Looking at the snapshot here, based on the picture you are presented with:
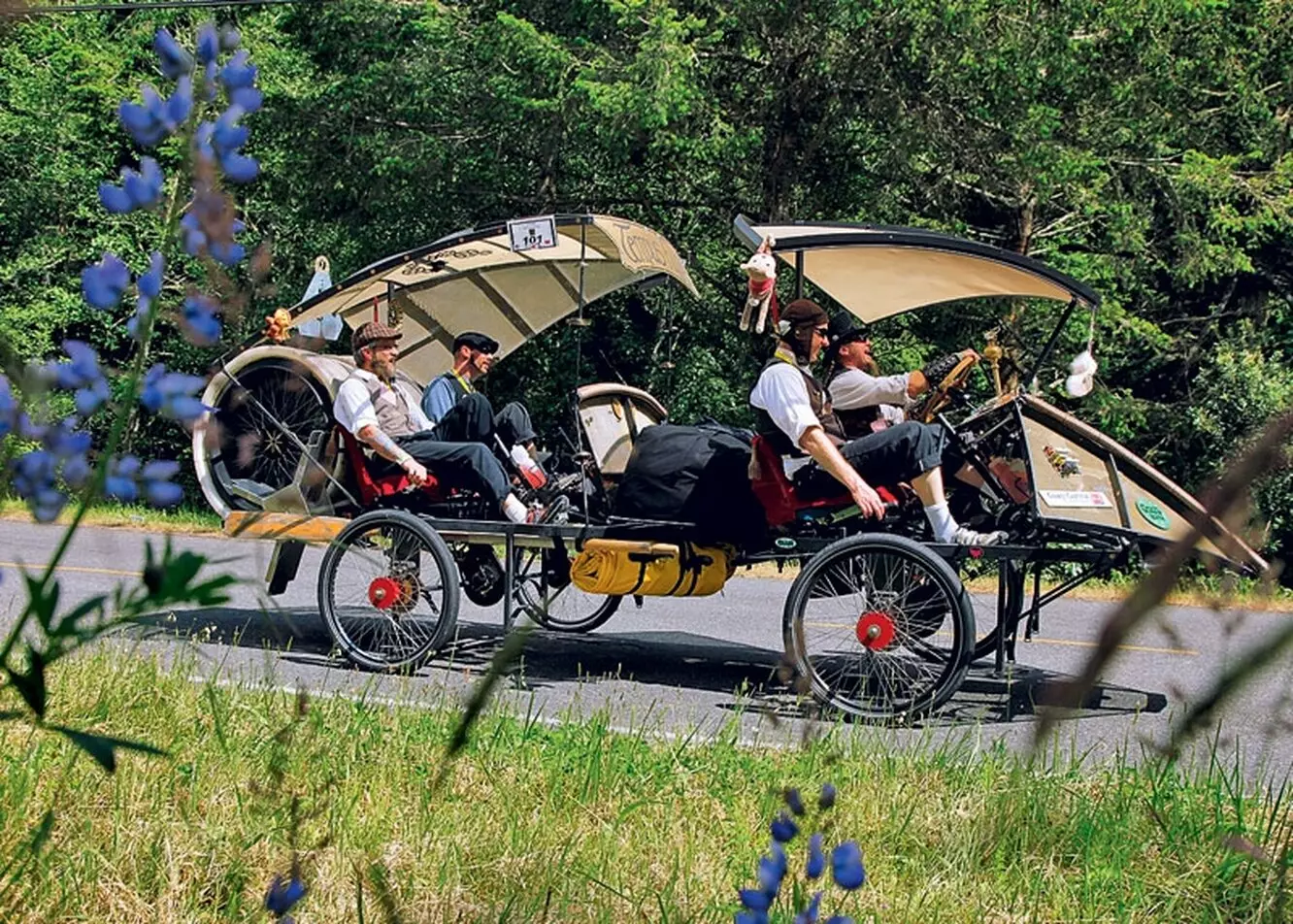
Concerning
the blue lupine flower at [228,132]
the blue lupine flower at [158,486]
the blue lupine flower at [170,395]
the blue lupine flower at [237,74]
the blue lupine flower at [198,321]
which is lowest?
the blue lupine flower at [158,486]

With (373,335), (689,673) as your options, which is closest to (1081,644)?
(689,673)

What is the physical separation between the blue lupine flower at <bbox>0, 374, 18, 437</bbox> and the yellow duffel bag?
6320mm

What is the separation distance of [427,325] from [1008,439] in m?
4.25

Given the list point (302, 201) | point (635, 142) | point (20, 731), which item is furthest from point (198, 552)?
point (302, 201)

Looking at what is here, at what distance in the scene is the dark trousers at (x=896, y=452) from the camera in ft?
23.9

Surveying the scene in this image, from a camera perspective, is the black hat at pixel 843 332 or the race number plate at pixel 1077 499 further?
the black hat at pixel 843 332

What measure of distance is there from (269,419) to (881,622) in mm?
3712

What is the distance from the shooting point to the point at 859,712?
21.8 ft

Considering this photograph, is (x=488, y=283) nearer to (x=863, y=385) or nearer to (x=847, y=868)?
(x=863, y=385)

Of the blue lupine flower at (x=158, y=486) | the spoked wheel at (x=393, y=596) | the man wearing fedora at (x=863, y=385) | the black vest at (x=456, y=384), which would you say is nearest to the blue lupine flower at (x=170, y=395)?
the blue lupine flower at (x=158, y=486)

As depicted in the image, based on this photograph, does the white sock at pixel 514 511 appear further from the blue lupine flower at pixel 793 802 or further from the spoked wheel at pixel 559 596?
the blue lupine flower at pixel 793 802

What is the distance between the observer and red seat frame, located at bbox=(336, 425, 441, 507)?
27.7 ft

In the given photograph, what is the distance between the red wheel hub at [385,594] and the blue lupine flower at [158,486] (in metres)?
6.35

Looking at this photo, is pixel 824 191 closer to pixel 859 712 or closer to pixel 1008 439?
pixel 1008 439
